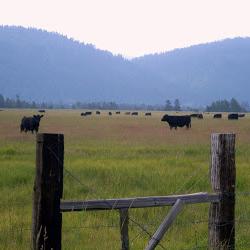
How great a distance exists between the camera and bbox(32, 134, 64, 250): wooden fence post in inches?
203

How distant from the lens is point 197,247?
763 centimetres

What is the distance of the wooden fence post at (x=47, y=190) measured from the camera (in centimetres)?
515

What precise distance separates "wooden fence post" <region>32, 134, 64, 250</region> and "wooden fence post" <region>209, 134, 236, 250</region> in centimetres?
206

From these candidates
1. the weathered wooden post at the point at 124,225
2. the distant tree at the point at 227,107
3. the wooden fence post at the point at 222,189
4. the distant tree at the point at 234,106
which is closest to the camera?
the weathered wooden post at the point at 124,225

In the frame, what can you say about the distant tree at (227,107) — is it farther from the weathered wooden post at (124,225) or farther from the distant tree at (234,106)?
the weathered wooden post at (124,225)

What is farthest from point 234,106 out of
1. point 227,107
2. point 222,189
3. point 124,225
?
point 124,225

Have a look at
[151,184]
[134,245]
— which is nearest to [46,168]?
[134,245]

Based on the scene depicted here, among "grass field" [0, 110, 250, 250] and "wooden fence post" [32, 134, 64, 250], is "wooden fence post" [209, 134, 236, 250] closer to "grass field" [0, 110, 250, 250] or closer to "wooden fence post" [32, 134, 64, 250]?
"grass field" [0, 110, 250, 250]

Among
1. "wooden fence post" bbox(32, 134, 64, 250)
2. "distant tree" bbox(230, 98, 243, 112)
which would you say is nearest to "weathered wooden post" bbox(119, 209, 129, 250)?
"wooden fence post" bbox(32, 134, 64, 250)

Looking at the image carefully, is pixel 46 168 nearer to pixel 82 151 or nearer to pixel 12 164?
pixel 12 164

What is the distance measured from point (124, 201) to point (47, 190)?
3.00 feet

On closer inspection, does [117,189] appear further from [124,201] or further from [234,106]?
[234,106]

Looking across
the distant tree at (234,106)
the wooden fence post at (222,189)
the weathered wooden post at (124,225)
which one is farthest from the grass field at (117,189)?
the distant tree at (234,106)

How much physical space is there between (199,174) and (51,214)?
32.1 feet
